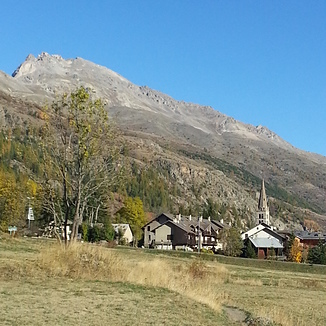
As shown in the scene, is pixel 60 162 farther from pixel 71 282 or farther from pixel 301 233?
pixel 301 233

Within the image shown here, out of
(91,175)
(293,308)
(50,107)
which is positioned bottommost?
(293,308)

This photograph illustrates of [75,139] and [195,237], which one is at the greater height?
[195,237]

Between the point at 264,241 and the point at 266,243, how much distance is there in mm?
1546

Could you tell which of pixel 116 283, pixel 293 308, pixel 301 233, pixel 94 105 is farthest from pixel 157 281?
pixel 301 233

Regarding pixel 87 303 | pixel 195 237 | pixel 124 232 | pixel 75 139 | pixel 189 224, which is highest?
pixel 189 224

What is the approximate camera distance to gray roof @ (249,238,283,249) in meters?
131

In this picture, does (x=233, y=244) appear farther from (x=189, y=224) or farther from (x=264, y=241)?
(x=189, y=224)

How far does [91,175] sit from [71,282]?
1179 centimetres

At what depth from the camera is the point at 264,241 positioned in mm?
135125

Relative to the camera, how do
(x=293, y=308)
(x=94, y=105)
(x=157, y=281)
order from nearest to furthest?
1. (x=157, y=281)
2. (x=293, y=308)
3. (x=94, y=105)

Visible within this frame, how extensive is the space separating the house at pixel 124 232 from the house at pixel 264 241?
29595 mm

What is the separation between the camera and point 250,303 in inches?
1029

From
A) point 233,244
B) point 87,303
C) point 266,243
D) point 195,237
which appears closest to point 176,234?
point 195,237

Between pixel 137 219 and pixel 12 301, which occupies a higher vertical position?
pixel 137 219
